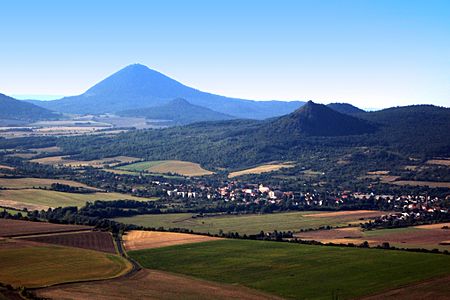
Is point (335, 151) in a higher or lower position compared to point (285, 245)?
higher

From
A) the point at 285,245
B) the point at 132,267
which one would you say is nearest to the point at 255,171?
the point at 285,245

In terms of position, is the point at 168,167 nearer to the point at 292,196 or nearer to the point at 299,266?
the point at 292,196

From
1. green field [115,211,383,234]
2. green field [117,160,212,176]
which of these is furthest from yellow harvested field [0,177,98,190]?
green field [117,160,212,176]

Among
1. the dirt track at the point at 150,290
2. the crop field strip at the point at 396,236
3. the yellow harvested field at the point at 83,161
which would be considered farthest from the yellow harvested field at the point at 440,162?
the dirt track at the point at 150,290

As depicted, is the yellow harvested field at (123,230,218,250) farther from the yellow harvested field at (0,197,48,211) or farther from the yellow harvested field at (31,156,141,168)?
the yellow harvested field at (31,156,141,168)

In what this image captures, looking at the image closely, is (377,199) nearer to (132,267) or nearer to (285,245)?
(285,245)

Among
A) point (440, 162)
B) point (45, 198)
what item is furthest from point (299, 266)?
point (440, 162)
